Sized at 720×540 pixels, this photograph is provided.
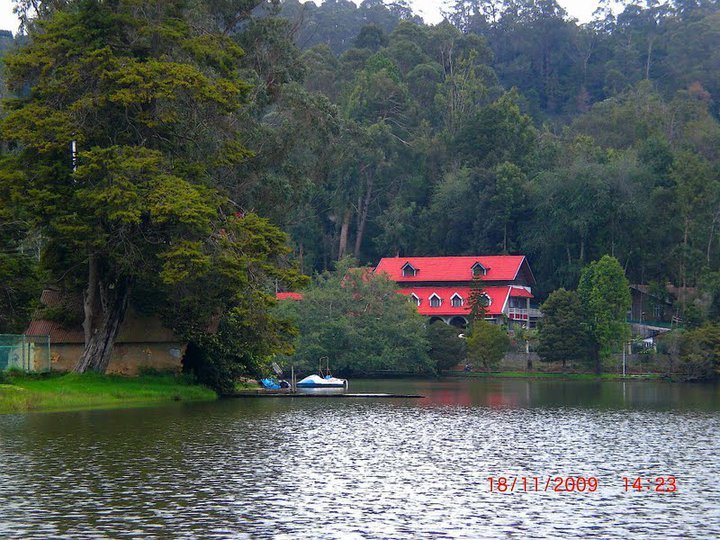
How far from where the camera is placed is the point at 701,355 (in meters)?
90.8

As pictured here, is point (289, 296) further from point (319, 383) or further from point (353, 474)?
point (353, 474)

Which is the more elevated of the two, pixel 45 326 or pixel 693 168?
pixel 693 168

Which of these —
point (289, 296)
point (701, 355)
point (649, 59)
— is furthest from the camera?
point (649, 59)

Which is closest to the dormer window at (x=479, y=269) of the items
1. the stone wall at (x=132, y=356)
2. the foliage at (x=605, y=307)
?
the foliage at (x=605, y=307)

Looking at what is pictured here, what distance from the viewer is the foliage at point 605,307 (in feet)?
320

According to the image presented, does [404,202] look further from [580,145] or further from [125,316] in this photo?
[125,316]

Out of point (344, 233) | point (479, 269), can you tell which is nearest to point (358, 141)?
point (479, 269)

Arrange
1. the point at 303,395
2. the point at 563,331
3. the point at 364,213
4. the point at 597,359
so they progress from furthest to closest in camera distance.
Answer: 1. the point at 364,213
2. the point at 597,359
3. the point at 563,331
4. the point at 303,395

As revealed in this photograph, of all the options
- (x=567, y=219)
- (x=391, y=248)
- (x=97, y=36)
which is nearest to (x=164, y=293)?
(x=97, y=36)

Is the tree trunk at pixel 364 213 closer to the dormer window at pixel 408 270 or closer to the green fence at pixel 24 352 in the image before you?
the dormer window at pixel 408 270

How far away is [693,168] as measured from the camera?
362 feet

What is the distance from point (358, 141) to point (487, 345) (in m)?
22.8

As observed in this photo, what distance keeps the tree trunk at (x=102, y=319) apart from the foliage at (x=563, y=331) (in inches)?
1974

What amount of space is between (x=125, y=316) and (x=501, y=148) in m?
74.9
